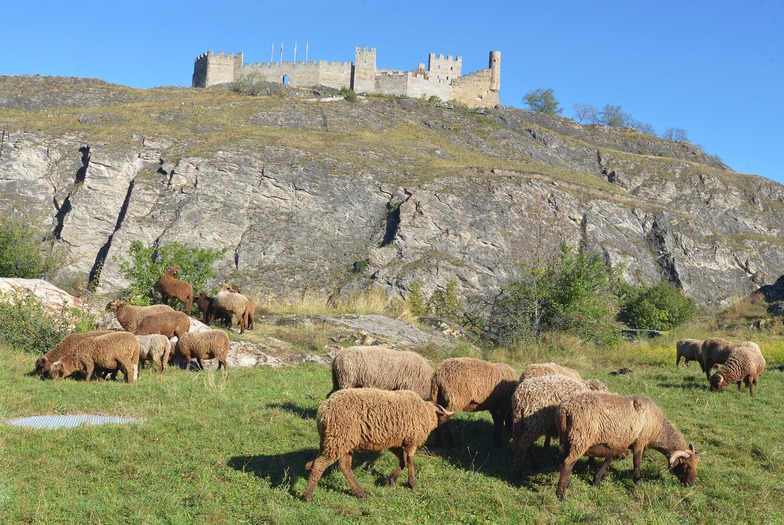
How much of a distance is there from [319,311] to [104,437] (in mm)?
14909

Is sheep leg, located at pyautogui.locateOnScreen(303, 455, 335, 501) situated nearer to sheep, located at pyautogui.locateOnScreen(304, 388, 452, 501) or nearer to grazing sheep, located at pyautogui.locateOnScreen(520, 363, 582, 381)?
sheep, located at pyautogui.locateOnScreen(304, 388, 452, 501)

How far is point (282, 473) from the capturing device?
8.43m

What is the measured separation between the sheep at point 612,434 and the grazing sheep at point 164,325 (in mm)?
10322

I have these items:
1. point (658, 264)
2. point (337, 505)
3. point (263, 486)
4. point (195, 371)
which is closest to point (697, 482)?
point (337, 505)

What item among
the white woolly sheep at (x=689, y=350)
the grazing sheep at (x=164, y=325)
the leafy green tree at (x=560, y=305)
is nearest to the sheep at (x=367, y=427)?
the grazing sheep at (x=164, y=325)

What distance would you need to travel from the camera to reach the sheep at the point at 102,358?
12914mm

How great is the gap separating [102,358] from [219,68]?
8648 centimetres

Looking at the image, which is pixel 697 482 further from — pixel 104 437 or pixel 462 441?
pixel 104 437

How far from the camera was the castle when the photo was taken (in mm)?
92188

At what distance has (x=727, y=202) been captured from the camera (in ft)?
235

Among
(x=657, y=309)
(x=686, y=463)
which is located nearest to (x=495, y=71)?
(x=657, y=309)

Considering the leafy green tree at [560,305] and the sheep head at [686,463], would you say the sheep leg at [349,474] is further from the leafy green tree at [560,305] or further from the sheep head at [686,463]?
the leafy green tree at [560,305]

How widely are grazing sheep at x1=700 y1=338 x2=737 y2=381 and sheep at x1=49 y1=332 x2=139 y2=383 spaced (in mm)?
12578

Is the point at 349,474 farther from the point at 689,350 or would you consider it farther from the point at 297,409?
the point at 689,350
